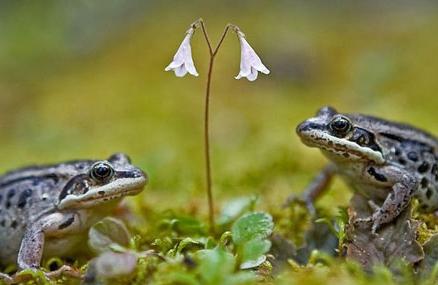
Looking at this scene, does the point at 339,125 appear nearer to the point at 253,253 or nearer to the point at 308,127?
the point at 308,127

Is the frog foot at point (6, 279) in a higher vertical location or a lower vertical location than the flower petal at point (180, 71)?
lower

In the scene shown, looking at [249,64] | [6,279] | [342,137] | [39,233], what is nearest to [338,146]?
[342,137]

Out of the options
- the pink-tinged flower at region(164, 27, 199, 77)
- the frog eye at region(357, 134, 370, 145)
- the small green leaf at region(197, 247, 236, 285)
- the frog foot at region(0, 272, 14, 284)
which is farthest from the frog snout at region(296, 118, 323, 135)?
the frog foot at region(0, 272, 14, 284)

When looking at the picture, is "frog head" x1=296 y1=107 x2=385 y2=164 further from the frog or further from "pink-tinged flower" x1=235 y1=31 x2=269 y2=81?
the frog

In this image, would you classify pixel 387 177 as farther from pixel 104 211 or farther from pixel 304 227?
pixel 104 211

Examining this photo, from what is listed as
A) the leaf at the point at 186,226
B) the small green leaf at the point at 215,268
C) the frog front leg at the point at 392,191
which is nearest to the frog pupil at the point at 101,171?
the leaf at the point at 186,226

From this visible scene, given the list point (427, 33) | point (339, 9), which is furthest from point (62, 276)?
point (339, 9)

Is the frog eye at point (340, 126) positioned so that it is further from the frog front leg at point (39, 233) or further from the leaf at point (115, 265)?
the frog front leg at point (39, 233)
